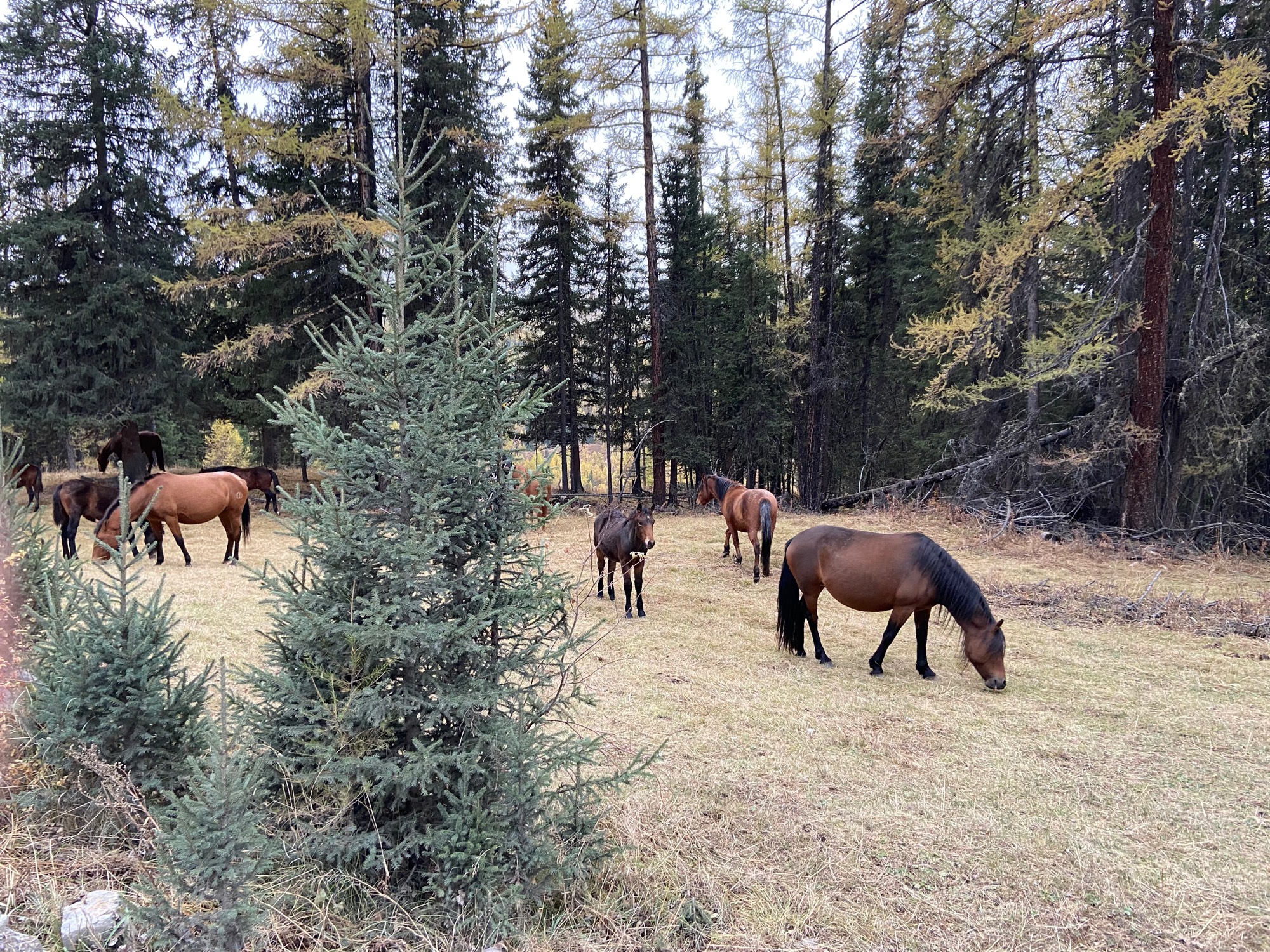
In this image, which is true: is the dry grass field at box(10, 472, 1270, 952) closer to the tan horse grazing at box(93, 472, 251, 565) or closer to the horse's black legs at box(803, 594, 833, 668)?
the horse's black legs at box(803, 594, 833, 668)

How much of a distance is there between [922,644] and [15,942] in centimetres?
606

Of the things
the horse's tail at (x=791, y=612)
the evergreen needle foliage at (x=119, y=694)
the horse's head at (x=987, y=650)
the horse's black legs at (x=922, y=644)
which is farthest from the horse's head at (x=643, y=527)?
the evergreen needle foliage at (x=119, y=694)

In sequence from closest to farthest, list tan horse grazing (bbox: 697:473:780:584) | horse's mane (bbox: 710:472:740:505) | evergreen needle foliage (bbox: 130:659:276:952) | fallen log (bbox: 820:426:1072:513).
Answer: evergreen needle foliage (bbox: 130:659:276:952) < tan horse grazing (bbox: 697:473:780:584) < horse's mane (bbox: 710:472:740:505) < fallen log (bbox: 820:426:1072:513)

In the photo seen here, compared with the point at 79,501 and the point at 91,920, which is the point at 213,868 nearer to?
the point at 91,920

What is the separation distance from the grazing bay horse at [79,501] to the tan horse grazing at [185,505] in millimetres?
237

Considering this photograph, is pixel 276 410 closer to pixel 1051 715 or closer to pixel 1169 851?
pixel 1169 851

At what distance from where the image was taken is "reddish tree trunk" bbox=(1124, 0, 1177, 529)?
8.77 meters

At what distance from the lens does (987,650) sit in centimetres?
520

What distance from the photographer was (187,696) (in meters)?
2.67

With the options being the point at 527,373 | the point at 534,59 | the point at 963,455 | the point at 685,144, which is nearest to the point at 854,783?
the point at 963,455

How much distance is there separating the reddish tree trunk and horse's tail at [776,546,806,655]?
293 inches

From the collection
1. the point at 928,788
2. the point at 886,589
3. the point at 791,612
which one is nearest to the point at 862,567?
the point at 886,589

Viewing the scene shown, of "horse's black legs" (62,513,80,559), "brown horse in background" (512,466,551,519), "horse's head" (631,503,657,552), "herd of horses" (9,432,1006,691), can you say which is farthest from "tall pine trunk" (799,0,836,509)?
"horse's black legs" (62,513,80,559)

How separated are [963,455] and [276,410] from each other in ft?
44.4
